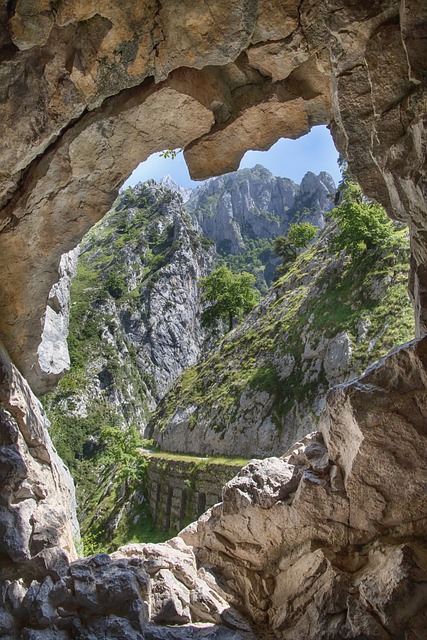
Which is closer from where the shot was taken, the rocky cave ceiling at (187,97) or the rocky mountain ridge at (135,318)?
the rocky cave ceiling at (187,97)

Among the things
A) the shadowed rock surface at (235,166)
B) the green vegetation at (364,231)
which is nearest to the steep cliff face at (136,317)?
the green vegetation at (364,231)

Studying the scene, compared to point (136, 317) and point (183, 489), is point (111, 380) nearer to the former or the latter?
point (136, 317)

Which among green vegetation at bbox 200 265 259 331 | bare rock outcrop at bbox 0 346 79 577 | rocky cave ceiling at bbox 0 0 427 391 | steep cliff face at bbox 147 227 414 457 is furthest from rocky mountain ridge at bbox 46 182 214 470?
rocky cave ceiling at bbox 0 0 427 391

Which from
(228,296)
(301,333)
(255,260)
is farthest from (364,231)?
(255,260)

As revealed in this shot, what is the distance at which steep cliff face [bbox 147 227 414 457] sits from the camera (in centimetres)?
2541

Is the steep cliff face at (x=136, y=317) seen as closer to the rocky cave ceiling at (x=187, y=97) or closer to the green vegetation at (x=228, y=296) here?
the green vegetation at (x=228, y=296)

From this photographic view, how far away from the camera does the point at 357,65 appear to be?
869 cm

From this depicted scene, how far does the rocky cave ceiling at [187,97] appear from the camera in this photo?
7863 mm

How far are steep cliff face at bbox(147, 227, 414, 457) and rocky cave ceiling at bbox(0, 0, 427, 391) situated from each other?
15.3 metres

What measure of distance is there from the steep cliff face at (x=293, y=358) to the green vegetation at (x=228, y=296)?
15375 mm

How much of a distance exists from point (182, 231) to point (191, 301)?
1791 centimetres

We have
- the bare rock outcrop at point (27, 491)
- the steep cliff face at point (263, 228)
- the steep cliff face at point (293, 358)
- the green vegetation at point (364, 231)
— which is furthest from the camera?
the steep cliff face at point (263, 228)

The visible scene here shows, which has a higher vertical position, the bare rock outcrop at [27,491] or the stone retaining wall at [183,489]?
the bare rock outcrop at [27,491]

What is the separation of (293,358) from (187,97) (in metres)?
21.5
